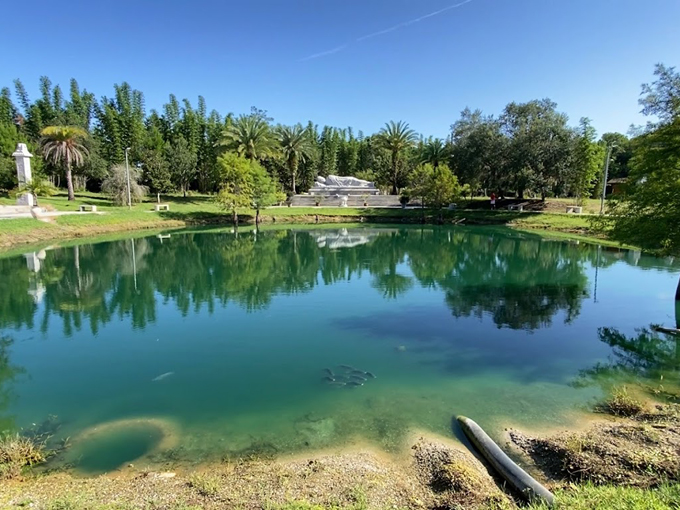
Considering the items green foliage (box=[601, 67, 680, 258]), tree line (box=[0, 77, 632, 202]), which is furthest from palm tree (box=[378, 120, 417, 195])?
green foliage (box=[601, 67, 680, 258])

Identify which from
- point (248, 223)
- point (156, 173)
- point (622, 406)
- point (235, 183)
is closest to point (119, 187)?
point (156, 173)

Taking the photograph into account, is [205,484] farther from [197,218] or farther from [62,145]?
[62,145]

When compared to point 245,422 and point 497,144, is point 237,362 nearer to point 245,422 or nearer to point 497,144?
point 245,422

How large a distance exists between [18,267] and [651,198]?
28.8 metres

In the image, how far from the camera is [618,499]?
495 cm

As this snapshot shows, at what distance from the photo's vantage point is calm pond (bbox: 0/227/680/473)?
8047mm

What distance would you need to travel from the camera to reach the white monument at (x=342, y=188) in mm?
61719

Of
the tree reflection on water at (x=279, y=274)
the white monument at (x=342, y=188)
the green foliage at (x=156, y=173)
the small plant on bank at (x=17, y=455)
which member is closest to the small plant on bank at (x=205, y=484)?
the small plant on bank at (x=17, y=455)

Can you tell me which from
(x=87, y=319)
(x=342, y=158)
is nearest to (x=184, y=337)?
(x=87, y=319)

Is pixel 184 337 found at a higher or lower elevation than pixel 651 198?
lower

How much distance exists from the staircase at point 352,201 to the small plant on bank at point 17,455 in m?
51.2

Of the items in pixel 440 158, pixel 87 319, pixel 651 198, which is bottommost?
pixel 87 319

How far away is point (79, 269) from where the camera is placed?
75.9 feet

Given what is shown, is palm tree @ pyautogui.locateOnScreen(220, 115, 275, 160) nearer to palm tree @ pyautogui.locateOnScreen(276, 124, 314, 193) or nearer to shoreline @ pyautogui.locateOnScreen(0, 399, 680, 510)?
palm tree @ pyautogui.locateOnScreen(276, 124, 314, 193)
